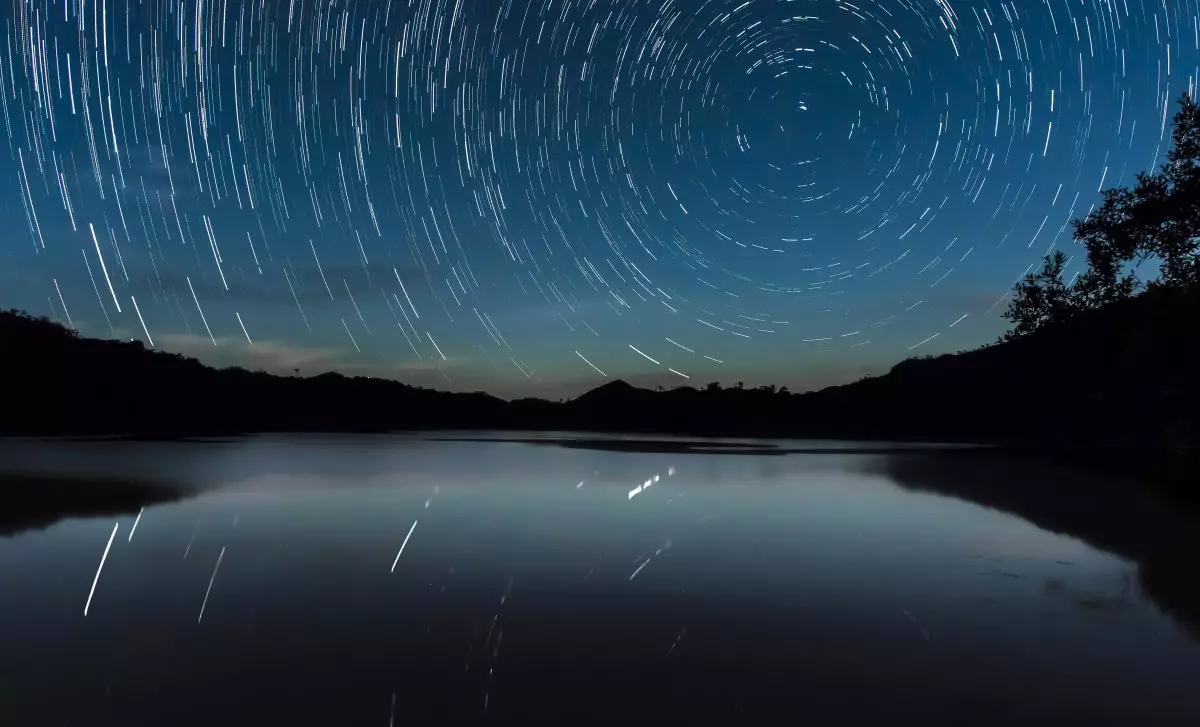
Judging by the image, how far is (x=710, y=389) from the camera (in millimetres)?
139250

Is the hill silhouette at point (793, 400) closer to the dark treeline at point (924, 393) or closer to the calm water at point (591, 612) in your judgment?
the dark treeline at point (924, 393)

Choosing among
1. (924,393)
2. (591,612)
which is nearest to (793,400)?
(924,393)

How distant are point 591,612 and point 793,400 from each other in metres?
109

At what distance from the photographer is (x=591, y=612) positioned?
852cm

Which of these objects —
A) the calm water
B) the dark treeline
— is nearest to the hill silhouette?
the dark treeline

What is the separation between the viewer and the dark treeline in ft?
76.1

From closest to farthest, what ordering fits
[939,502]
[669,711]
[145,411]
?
[669,711] < [939,502] < [145,411]

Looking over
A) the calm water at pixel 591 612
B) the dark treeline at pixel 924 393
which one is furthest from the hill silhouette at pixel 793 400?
the calm water at pixel 591 612

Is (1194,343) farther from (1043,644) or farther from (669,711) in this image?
(669,711)

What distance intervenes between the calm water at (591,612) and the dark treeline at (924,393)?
28.8 ft

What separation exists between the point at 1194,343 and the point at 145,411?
322 feet

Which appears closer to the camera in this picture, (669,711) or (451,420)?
(669,711)

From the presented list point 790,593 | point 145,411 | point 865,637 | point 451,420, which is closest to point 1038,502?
point 790,593

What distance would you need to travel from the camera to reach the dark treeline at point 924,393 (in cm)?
2319
